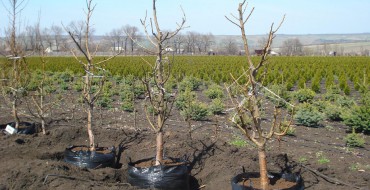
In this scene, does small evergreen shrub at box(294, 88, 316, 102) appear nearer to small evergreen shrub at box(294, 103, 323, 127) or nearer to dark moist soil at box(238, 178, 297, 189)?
small evergreen shrub at box(294, 103, 323, 127)

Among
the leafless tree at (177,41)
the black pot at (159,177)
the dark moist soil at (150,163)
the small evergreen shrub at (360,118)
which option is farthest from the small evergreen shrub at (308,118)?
the black pot at (159,177)

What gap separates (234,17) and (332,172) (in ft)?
8.81

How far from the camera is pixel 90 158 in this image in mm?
6129

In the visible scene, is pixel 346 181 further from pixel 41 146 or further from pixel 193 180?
pixel 41 146

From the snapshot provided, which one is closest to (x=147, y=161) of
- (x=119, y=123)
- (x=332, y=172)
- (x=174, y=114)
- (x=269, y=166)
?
(x=269, y=166)

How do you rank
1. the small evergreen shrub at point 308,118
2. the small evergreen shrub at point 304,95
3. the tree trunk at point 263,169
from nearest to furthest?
the tree trunk at point 263,169
the small evergreen shrub at point 308,118
the small evergreen shrub at point 304,95

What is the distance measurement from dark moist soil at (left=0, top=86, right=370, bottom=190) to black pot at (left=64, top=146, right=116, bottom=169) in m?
0.30

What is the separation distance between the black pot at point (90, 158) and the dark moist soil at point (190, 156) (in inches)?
11.7

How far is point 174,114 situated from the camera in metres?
10.7

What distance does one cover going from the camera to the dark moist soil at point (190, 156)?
497 cm

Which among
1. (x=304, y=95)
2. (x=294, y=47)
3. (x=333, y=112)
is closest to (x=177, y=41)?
(x=333, y=112)

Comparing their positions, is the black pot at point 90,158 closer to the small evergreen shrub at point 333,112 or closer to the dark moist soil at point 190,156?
the dark moist soil at point 190,156

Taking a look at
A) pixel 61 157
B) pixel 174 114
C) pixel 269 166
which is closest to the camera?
pixel 269 166

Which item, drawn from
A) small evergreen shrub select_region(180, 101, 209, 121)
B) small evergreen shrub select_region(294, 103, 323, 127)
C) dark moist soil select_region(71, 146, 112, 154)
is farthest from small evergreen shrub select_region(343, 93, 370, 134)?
dark moist soil select_region(71, 146, 112, 154)
